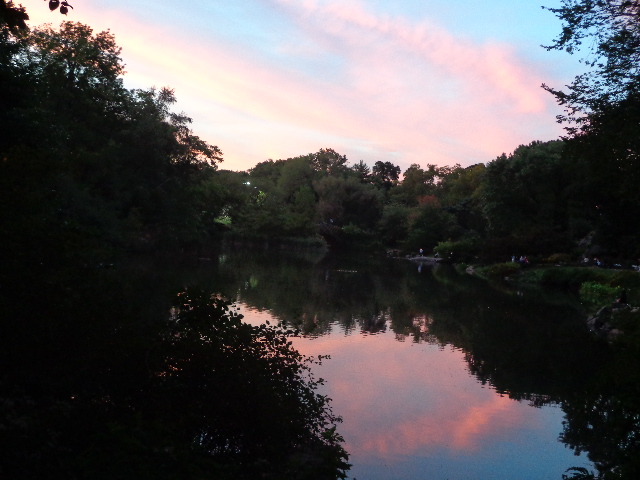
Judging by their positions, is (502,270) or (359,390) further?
(502,270)

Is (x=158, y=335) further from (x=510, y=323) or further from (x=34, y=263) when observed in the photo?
(x=510, y=323)

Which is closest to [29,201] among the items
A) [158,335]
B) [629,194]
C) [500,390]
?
[158,335]

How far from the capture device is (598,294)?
3022 centimetres

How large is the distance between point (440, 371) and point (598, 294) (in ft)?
61.0

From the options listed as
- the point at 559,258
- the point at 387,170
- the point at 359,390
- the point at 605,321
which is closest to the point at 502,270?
the point at 559,258

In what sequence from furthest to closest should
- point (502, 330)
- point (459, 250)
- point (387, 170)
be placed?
point (387, 170)
point (459, 250)
point (502, 330)

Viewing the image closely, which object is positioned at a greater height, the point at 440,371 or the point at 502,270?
the point at 502,270

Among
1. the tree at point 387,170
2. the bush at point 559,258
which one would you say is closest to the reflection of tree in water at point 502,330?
the bush at point 559,258

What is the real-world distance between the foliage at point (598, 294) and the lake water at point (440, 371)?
1.13 metres

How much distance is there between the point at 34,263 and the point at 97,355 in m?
1.39

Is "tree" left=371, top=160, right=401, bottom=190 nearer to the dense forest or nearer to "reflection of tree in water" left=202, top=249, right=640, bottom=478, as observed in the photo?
the dense forest

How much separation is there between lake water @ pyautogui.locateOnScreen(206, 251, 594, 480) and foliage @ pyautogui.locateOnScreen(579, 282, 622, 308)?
3.72 ft

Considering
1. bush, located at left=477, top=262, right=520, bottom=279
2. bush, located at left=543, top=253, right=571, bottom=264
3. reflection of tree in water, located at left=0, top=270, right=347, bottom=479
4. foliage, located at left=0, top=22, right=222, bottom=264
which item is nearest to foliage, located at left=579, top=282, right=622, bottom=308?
bush, located at left=477, top=262, right=520, bottom=279

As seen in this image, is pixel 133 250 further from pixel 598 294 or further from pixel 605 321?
pixel 605 321
